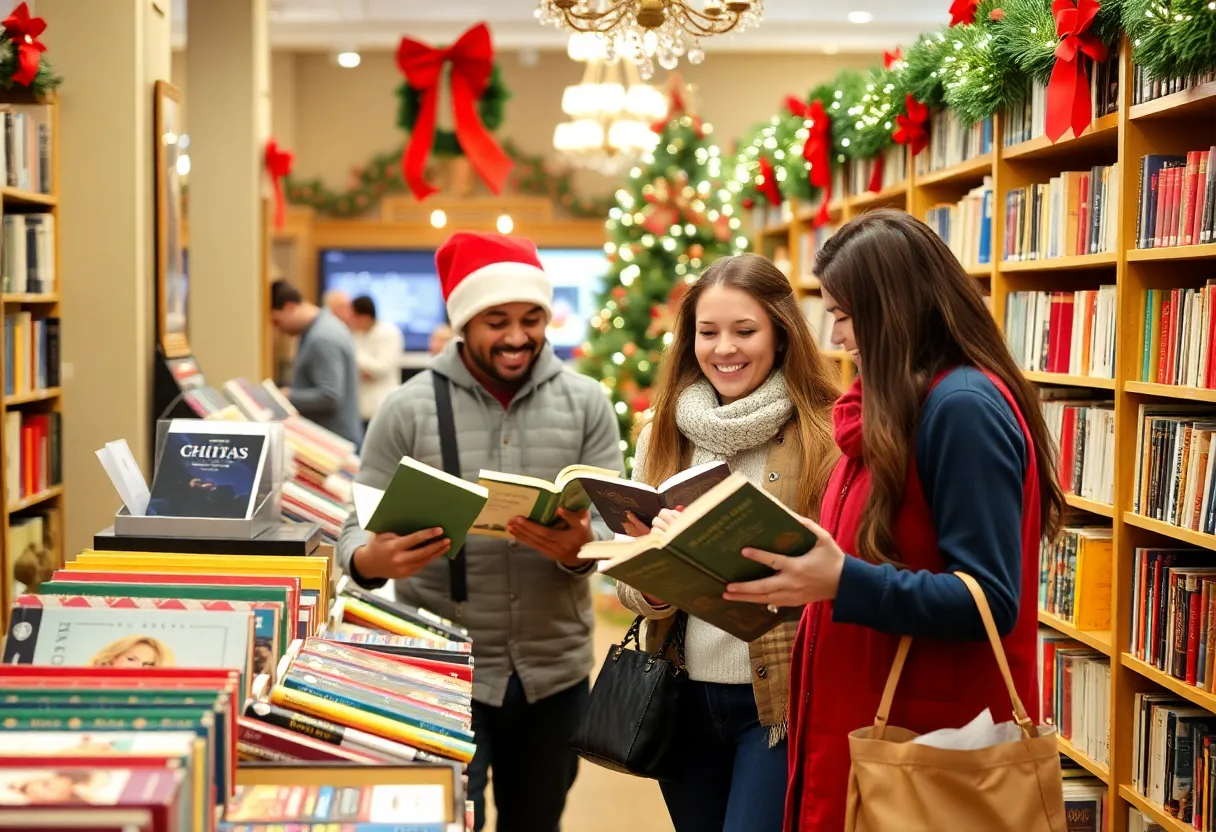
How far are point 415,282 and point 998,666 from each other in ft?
35.9

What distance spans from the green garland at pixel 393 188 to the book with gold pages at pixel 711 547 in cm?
1038

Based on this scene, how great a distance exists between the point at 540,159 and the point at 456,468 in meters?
9.42

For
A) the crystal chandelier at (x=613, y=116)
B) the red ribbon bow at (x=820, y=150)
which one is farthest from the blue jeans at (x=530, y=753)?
the crystal chandelier at (x=613, y=116)

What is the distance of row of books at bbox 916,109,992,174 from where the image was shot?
4.02 m

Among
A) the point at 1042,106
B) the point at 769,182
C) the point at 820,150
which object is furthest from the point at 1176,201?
the point at 769,182

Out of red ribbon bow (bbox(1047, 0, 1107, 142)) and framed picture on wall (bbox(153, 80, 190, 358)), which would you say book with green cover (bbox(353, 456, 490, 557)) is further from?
framed picture on wall (bbox(153, 80, 190, 358))

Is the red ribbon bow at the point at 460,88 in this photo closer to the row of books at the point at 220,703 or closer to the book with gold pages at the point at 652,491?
the book with gold pages at the point at 652,491

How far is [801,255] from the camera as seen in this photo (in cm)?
695

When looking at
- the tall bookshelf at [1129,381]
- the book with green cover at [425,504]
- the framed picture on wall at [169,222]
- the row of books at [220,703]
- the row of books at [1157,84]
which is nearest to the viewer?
the row of books at [220,703]

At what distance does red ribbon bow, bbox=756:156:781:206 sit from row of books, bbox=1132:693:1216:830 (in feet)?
14.2

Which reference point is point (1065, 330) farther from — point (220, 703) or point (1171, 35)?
point (220, 703)

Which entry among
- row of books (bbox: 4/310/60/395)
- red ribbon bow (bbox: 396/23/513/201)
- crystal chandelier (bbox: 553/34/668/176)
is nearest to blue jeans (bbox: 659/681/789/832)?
row of books (bbox: 4/310/60/395)

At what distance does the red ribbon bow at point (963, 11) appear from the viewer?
146 inches

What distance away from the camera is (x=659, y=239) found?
867 centimetres
